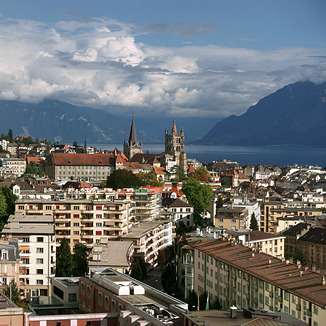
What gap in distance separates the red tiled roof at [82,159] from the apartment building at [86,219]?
250ft

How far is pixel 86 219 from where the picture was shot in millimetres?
61250

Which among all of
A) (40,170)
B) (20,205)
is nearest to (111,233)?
(20,205)

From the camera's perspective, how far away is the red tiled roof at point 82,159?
454 ft

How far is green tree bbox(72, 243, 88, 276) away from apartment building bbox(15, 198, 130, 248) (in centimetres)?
165

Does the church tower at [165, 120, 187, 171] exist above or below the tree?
above

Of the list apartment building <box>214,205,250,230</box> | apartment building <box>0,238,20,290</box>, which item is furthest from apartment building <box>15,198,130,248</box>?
apartment building <box>0,238,20,290</box>

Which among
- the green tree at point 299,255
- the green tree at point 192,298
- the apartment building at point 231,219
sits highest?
the apartment building at point 231,219

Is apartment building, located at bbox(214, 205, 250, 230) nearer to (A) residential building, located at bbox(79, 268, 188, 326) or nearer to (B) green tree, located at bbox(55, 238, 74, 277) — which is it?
(B) green tree, located at bbox(55, 238, 74, 277)

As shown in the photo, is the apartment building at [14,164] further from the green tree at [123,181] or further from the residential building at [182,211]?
the residential building at [182,211]

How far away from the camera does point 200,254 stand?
46469 mm

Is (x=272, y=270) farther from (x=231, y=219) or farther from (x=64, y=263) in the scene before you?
(x=231, y=219)

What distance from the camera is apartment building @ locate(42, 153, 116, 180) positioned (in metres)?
138

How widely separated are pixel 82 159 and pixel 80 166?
1.51 metres

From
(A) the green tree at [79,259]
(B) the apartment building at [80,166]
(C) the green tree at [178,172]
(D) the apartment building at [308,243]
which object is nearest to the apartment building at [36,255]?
(A) the green tree at [79,259]
